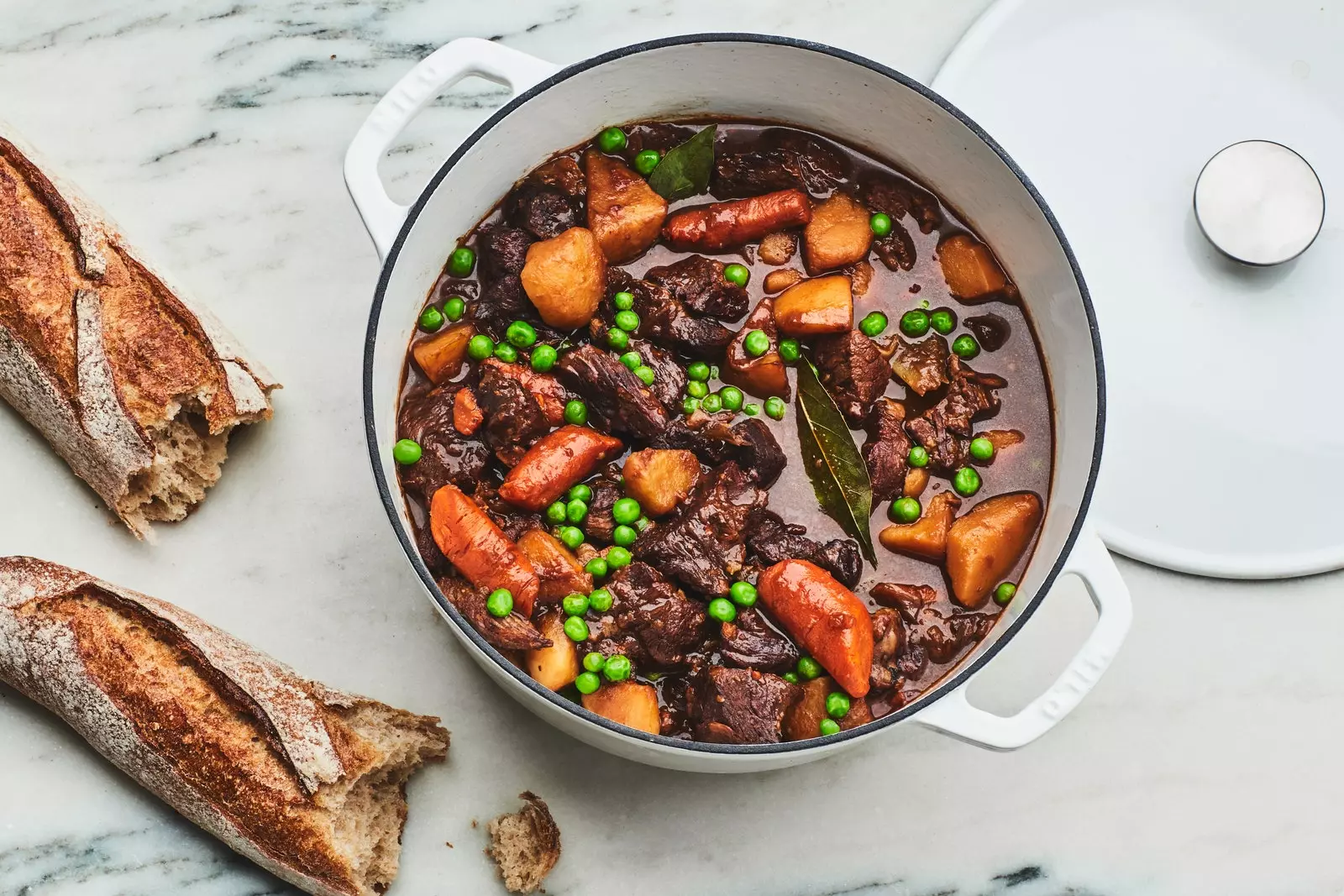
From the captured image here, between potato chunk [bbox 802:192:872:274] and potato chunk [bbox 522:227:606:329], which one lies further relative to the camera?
potato chunk [bbox 802:192:872:274]

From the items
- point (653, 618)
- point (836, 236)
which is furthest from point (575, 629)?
point (836, 236)

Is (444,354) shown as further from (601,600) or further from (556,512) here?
(601,600)

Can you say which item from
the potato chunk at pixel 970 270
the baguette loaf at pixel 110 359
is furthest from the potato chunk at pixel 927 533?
the baguette loaf at pixel 110 359

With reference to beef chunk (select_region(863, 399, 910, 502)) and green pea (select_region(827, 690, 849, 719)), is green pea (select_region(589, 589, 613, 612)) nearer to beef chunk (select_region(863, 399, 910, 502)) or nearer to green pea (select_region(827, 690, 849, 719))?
green pea (select_region(827, 690, 849, 719))

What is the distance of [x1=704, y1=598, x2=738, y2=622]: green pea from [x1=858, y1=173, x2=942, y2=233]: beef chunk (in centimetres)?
116

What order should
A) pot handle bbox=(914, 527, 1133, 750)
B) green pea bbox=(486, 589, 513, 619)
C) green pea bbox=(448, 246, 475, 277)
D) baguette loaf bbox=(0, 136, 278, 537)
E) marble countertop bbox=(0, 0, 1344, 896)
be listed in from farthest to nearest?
marble countertop bbox=(0, 0, 1344, 896)
baguette loaf bbox=(0, 136, 278, 537)
green pea bbox=(448, 246, 475, 277)
green pea bbox=(486, 589, 513, 619)
pot handle bbox=(914, 527, 1133, 750)

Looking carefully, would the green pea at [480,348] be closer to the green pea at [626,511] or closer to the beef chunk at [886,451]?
the green pea at [626,511]

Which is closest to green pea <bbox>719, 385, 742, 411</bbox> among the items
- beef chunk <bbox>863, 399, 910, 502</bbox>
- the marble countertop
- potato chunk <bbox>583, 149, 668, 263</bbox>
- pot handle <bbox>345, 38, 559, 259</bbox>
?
beef chunk <bbox>863, 399, 910, 502</bbox>

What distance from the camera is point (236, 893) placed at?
11.6 feet

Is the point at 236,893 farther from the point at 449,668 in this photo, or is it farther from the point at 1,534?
the point at 1,534

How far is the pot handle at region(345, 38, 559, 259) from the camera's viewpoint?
2.92 metres

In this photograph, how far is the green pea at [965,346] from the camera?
3.28 meters

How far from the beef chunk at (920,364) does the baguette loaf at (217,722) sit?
162 centimetres

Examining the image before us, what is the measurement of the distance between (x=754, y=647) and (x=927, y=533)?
533 millimetres
